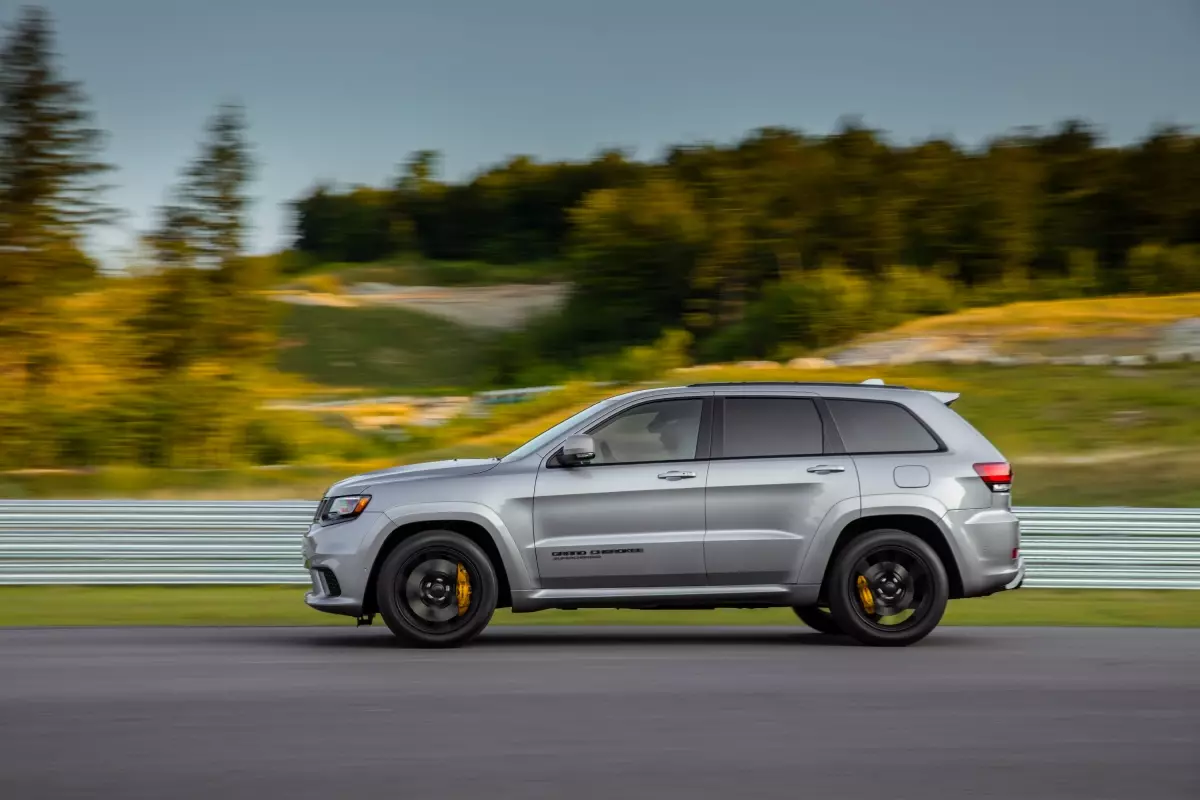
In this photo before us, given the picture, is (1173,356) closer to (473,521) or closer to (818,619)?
(818,619)

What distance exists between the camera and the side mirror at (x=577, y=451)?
9.71m

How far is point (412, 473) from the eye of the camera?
9.98 m

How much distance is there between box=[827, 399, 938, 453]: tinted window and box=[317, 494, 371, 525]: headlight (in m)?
3.19

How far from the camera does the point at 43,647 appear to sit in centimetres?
983

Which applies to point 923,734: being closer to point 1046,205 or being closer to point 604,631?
point 604,631

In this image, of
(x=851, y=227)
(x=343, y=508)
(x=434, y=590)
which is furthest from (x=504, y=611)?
(x=851, y=227)

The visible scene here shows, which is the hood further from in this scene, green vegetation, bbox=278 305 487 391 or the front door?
green vegetation, bbox=278 305 487 391

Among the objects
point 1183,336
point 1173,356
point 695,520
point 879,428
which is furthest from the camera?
point 1183,336

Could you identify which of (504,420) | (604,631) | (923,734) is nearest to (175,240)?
(504,420)

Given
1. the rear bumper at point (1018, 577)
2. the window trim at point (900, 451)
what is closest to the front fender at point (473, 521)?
the window trim at point (900, 451)

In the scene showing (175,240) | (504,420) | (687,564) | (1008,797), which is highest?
(175,240)

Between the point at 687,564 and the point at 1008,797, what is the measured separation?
14.3ft

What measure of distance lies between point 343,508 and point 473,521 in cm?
88

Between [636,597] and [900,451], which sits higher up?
[900,451]
